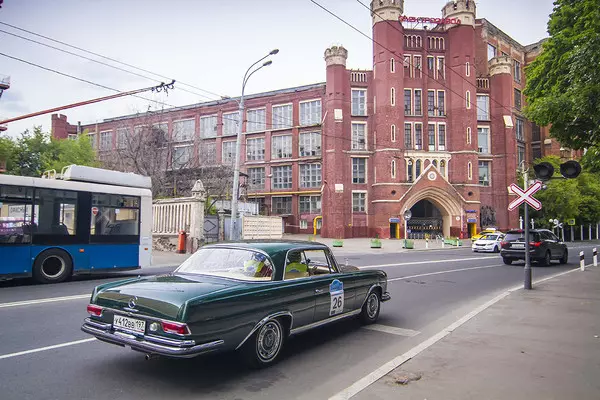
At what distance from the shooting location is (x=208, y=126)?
58312mm

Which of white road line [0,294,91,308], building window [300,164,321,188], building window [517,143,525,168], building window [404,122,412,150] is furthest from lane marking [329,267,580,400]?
building window [517,143,525,168]

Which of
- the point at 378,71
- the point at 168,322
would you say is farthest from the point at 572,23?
the point at 378,71

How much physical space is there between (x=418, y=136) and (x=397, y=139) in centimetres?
348

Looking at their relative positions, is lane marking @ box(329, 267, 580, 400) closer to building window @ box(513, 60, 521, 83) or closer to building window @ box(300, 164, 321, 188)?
building window @ box(300, 164, 321, 188)

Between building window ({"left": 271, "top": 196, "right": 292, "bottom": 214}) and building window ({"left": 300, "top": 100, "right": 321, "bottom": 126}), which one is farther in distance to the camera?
building window ({"left": 271, "top": 196, "right": 292, "bottom": 214})

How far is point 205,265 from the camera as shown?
5.53 m

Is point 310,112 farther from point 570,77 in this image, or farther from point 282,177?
point 570,77

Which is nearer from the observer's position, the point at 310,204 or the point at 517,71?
the point at 310,204

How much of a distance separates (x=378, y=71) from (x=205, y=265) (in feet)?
144

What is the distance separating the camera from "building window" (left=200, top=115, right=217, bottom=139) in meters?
57.7

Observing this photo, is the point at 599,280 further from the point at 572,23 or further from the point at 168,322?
the point at 168,322

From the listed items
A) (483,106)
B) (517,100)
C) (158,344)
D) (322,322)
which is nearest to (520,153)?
(517,100)

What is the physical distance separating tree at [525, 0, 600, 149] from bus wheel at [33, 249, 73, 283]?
555 inches

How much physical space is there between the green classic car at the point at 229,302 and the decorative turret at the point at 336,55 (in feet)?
140
